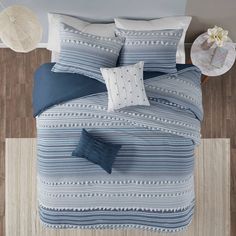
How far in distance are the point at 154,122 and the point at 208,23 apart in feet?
3.08

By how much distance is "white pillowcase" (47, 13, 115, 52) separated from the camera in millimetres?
3127

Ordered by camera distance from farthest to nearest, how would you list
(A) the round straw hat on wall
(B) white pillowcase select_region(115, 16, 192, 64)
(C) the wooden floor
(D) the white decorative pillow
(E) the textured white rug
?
(C) the wooden floor < (E) the textured white rug < (B) white pillowcase select_region(115, 16, 192, 64) < (D) the white decorative pillow < (A) the round straw hat on wall

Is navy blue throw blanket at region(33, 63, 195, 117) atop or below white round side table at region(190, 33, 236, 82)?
below

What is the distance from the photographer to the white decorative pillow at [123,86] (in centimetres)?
292

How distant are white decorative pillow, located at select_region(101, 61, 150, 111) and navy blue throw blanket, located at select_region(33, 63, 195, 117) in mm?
119

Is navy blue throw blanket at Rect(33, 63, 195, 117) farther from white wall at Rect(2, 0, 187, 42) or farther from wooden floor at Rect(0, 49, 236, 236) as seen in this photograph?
wooden floor at Rect(0, 49, 236, 236)

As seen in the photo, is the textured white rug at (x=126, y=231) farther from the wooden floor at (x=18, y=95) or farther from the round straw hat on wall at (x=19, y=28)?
the round straw hat on wall at (x=19, y=28)

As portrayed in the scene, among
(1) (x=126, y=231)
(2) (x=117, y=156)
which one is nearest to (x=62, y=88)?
(2) (x=117, y=156)

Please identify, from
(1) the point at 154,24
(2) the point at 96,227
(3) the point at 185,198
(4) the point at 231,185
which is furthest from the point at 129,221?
(1) the point at 154,24

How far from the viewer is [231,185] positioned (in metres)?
3.73

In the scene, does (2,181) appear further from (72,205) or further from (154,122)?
(154,122)

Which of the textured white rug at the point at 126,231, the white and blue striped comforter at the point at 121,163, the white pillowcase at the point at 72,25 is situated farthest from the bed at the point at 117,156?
the textured white rug at the point at 126,231

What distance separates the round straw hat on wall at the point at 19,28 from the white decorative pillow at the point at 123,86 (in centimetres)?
53

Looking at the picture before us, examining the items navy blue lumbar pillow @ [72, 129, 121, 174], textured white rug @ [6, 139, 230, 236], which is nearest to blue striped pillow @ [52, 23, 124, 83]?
navy blue lumbar pillow @ [72, 129, 121, 174]
